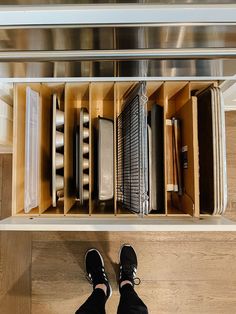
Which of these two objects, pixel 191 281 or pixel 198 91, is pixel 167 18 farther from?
pixel 191 281

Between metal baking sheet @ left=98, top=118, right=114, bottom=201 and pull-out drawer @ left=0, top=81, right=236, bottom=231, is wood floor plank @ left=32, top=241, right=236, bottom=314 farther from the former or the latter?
metal baking sheet @ left=98, top=118, right=114, bottom=201

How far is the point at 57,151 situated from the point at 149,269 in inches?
32.2

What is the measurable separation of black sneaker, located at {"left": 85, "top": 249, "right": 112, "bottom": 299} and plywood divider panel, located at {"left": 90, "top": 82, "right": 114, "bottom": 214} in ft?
1.18

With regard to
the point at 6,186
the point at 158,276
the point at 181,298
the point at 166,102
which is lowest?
the point at 181,298

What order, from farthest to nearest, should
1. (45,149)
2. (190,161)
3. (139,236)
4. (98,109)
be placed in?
(139,236) < (98,109) < (45,149) < (190,161)

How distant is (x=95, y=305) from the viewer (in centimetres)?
117

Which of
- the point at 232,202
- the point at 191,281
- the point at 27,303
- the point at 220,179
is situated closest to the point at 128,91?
the point at 220,179

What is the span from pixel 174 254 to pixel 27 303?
822mm

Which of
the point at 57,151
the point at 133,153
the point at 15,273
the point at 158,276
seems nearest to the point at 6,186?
the point at 15,273

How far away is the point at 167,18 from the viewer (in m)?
0.59

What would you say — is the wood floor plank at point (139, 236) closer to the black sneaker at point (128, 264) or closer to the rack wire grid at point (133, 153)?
the black sneaker at point (128, 264)

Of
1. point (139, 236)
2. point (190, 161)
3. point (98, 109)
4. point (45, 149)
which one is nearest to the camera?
point (190, 161)

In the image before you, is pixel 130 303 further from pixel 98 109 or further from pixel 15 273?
pixel 98 109

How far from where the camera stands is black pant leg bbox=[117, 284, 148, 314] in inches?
44.3
